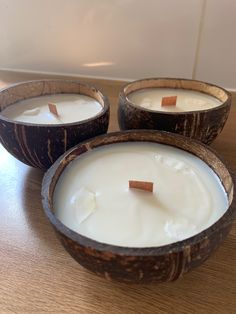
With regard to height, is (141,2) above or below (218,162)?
above

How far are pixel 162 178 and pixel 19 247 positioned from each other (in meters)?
0.22

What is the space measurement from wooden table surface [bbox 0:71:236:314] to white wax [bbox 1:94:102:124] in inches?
7.1

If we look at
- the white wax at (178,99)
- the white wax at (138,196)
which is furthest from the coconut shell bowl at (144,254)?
the white wax at (178,99)

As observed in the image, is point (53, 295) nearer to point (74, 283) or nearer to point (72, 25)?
point (74, 283)

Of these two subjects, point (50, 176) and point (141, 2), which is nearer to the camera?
point (50, 176)

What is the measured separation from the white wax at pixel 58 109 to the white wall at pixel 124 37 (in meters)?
0.34

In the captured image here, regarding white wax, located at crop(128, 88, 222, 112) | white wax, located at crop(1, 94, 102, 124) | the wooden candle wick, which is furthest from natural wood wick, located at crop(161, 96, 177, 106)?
the wooden candle wick

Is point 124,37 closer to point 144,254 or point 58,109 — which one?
point 58,109

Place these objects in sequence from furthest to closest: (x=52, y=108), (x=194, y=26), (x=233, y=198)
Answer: (x=194, y=26) → (x=52, y=108) → (x=233, y=198)

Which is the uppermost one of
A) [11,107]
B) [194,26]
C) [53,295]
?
[194,26]

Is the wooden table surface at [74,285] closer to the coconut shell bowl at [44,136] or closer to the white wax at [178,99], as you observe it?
the coconut shell bowl at [44,136]

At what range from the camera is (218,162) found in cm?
44

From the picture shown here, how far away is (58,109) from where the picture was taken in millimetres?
633

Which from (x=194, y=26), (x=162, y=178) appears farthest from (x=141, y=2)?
(x=162, y=178)
